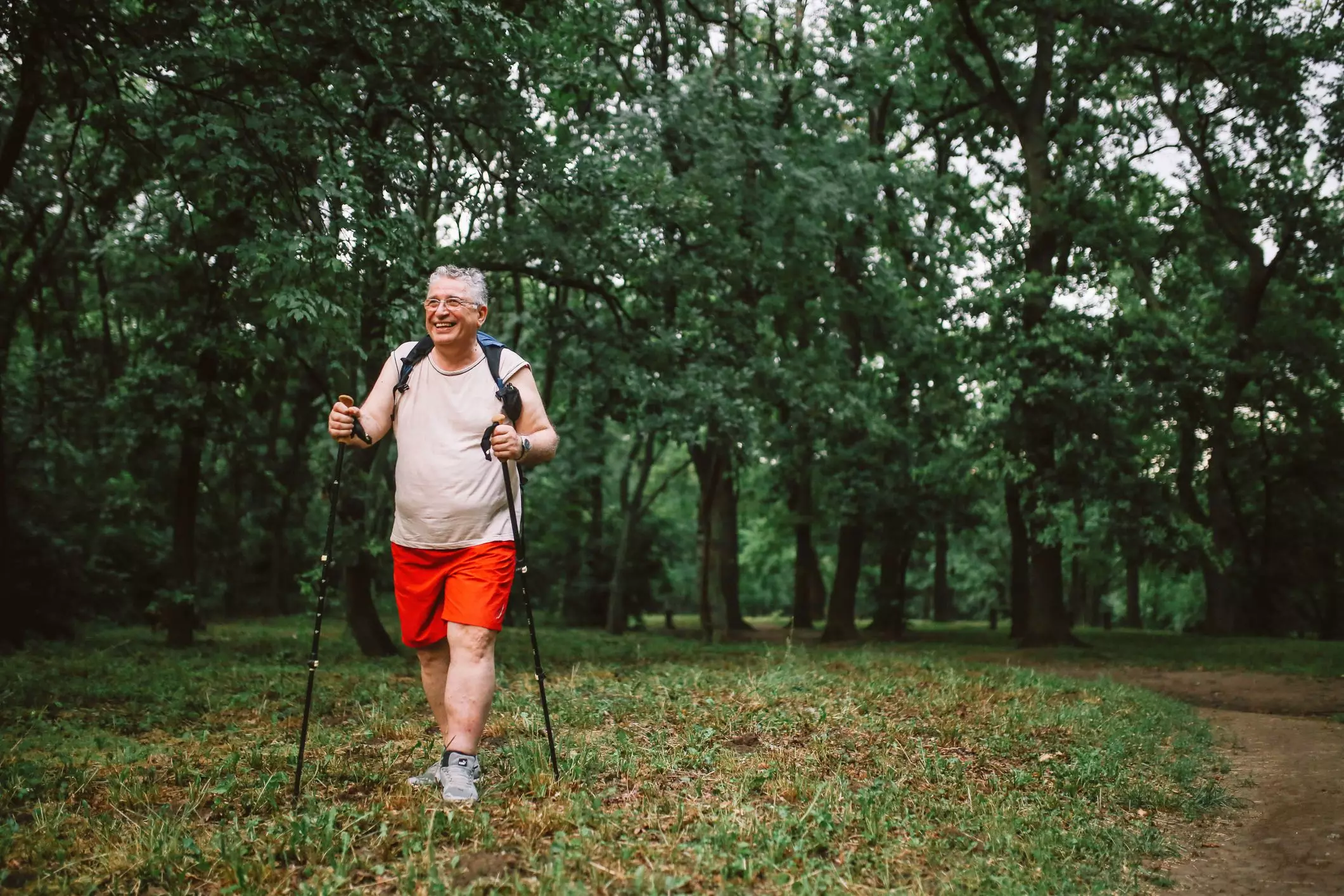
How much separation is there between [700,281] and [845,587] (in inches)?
454

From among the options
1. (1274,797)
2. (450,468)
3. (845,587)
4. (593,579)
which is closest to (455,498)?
(450,468)

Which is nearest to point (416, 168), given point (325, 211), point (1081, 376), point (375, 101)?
point (375, 101)

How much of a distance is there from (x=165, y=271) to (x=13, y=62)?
6.17m

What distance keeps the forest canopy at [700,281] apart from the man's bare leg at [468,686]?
3663mm

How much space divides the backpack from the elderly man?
24mm

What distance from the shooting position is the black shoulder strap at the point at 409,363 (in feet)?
16.4

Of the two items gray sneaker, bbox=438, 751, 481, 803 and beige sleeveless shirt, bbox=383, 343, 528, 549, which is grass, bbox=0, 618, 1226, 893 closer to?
Answer: gray sneaker, bbox=438, 751, 481, 803

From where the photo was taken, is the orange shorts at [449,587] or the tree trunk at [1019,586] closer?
the orange shorts at [449,587]

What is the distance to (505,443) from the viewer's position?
4.61 m

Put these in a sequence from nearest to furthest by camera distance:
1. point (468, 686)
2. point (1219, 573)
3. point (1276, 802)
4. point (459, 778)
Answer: point (459, 778) < point (468, 686) < point (1276, 802) < point (1219, 573)

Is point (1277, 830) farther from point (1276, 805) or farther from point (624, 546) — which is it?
point (624, 546)

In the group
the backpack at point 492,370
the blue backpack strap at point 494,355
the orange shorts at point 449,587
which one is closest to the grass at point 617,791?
the orange shorts at point 449,587

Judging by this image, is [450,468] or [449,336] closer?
[450,468]

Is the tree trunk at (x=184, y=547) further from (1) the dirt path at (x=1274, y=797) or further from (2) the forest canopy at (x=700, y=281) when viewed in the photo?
(1) the dirt path at (x=1274, y=797)
